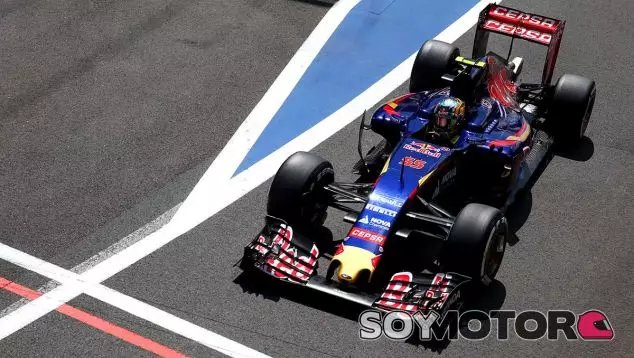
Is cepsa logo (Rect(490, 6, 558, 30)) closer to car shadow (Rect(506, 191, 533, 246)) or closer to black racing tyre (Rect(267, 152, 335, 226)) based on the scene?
car shadow (Rect(506, 191, 533, 246))

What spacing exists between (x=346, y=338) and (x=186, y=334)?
1694 mm

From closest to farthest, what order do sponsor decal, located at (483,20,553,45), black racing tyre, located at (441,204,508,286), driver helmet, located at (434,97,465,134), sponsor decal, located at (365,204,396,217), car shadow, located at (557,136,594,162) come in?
1. black racing tyre, located at (441,204,508,286)
2. sponsor decal, located at (365,204,396,217)
3. driver helmet, located at (434,97,465,134)
4. car shadow, located at (557,136,594,162)
5. sponsor decal, located at (483,20,553,45)

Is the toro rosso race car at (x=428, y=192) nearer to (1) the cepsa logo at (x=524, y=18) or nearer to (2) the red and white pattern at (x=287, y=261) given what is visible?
(2) the red and white pattern at (x=287, y=261)

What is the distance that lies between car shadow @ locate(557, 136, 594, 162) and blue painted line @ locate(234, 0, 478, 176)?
3308mm

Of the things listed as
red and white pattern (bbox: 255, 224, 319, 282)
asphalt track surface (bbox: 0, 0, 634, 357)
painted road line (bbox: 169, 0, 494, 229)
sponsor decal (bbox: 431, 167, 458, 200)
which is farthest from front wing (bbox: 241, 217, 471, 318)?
painted road line (bbox: 169, 0, 494, 229)

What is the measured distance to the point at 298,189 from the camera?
11.8 meters

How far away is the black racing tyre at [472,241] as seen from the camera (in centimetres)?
1095

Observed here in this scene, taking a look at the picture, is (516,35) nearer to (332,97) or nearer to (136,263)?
(332,97)

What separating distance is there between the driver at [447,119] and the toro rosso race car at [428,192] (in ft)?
0.05

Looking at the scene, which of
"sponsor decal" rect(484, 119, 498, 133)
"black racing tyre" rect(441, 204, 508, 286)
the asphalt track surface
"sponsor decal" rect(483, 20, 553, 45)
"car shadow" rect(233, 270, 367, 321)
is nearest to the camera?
"black racing tyre" rect(441, 204, 508, 286)

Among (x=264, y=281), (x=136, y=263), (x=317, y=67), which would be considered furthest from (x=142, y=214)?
(x=317, y=67)

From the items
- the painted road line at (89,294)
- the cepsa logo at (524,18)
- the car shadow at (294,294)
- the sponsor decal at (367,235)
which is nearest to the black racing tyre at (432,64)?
the cepsa logo at (524,18)

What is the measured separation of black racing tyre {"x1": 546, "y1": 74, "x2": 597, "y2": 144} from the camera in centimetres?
1416

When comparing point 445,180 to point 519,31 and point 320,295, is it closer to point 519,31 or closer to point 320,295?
point 320,295
